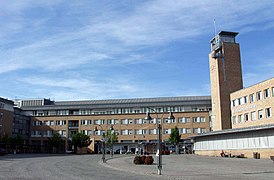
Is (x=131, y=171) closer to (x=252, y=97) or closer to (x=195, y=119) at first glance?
(x=252, y=97)

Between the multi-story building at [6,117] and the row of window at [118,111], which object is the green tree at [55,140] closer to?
the multi-story building at [6,117]

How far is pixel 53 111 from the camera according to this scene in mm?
112938

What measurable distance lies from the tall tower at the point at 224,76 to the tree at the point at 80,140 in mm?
37051

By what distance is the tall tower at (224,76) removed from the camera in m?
72.2

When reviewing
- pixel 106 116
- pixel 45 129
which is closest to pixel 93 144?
pixel 106 116

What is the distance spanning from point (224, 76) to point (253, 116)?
46.0 ft

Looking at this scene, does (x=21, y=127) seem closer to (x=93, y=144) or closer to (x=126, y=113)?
(x=93, y=144)

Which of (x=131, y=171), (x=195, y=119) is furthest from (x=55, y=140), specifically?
(x=131, y=171)

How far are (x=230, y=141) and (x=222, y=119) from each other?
11391mm

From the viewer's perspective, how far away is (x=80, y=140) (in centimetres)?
9256

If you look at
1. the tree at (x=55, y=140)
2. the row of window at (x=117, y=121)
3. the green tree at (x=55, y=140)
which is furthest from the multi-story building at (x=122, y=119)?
the tree at (x=55, y=140)

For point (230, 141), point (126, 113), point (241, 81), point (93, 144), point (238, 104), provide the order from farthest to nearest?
point (126, 113) → point (93, 144) → point (241, 81) → point (238, 104) → point (230, 141)

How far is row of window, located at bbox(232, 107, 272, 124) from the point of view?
57.3 meters

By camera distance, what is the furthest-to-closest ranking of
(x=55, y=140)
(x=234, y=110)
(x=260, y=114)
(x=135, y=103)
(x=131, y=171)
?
(x=135, y=103), (x=55, y=140), (x=234, y=110), (x=260, y=114), (x=131, y=171)
